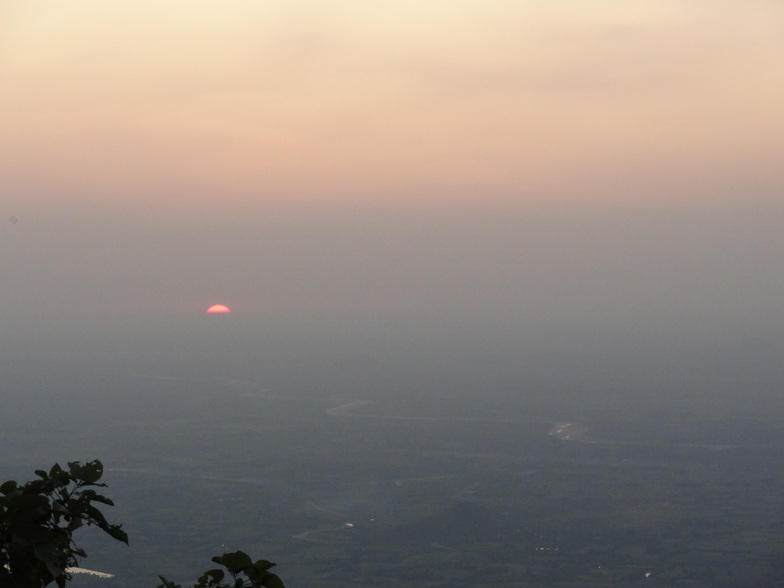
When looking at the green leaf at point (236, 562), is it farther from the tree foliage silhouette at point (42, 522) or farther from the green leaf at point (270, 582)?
the tree foliage silhouette at point (42, 522)

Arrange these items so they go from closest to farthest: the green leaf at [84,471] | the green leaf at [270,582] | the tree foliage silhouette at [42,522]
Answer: the tree foliage silhouette at [42,522]
the green leaf at [84,471]
the green leaf at [270,582]

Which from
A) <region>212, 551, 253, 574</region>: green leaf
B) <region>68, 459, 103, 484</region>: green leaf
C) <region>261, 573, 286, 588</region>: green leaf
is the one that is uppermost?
<region>68, 459, 103, 484</region>: green leaf

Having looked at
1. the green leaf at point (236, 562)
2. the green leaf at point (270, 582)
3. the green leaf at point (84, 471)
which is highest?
the green leaf at point (84, 471)

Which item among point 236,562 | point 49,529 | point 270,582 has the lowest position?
point 270,582

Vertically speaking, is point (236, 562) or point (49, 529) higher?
point (49, 529)

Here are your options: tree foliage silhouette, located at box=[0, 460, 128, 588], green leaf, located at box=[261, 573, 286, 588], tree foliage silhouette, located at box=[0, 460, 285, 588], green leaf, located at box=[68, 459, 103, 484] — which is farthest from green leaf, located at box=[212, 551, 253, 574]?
green leaf, located at box=[68, 459, 103, 484]

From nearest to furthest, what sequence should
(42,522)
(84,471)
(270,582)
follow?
(42,522) < (84,471) < (270,582)

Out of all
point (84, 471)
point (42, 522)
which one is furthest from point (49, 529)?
point (84, 471)

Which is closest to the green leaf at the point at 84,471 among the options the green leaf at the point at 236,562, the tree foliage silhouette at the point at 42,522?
the tree foliage silhouette at the point at 42,522

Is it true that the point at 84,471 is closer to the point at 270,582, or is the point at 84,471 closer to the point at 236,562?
the point at 236,562

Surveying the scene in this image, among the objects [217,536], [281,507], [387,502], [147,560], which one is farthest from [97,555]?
[387,502]

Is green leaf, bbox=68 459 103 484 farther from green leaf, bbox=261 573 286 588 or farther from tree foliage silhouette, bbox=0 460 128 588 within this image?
green leaf, bbox=261 573 286 588

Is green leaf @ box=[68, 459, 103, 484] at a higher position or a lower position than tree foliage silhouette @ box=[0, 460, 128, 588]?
higher
